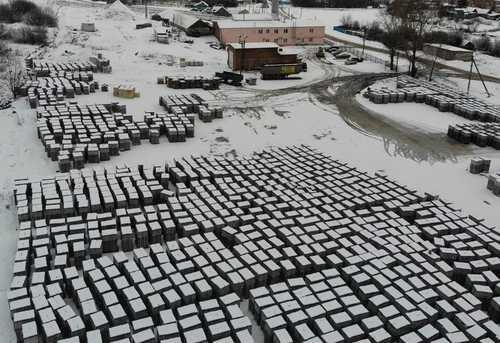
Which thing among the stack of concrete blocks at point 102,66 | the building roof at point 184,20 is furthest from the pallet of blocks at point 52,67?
the building roof at point 184,20

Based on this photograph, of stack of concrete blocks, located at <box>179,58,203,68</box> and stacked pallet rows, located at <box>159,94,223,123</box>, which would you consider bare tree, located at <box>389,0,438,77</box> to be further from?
stacked pallet rows, located at <box>159,94,223,123</box>

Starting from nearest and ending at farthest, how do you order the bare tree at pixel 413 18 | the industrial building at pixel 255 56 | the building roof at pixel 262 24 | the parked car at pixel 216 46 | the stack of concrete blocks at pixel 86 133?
the stack of concrete blocks at pixel 86 133 → the industrial building at pixel 255 56 → the bare tree at pixel 413 18 → the parked car at pixel 216 46 → the building roof at pixel 262 24

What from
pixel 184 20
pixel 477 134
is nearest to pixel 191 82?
pixel 477 134

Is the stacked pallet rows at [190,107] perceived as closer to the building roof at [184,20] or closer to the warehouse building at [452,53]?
the building roof at [184,20]

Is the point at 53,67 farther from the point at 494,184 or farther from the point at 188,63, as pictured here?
the point at 494,184

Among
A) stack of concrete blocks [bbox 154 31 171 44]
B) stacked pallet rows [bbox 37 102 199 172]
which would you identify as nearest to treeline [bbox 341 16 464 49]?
stack of concrete blocks [bbox 154 31 171 44]

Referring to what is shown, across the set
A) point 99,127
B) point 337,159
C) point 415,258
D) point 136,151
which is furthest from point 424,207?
point 99,127

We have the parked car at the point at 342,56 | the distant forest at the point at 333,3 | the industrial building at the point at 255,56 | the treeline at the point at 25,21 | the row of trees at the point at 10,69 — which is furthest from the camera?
the distant forest at the point at 333,3

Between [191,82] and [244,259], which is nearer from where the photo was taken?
[244,259]

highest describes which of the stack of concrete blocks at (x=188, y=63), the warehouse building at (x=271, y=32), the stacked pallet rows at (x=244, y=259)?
the warehouse building at (x=271, y=32)
